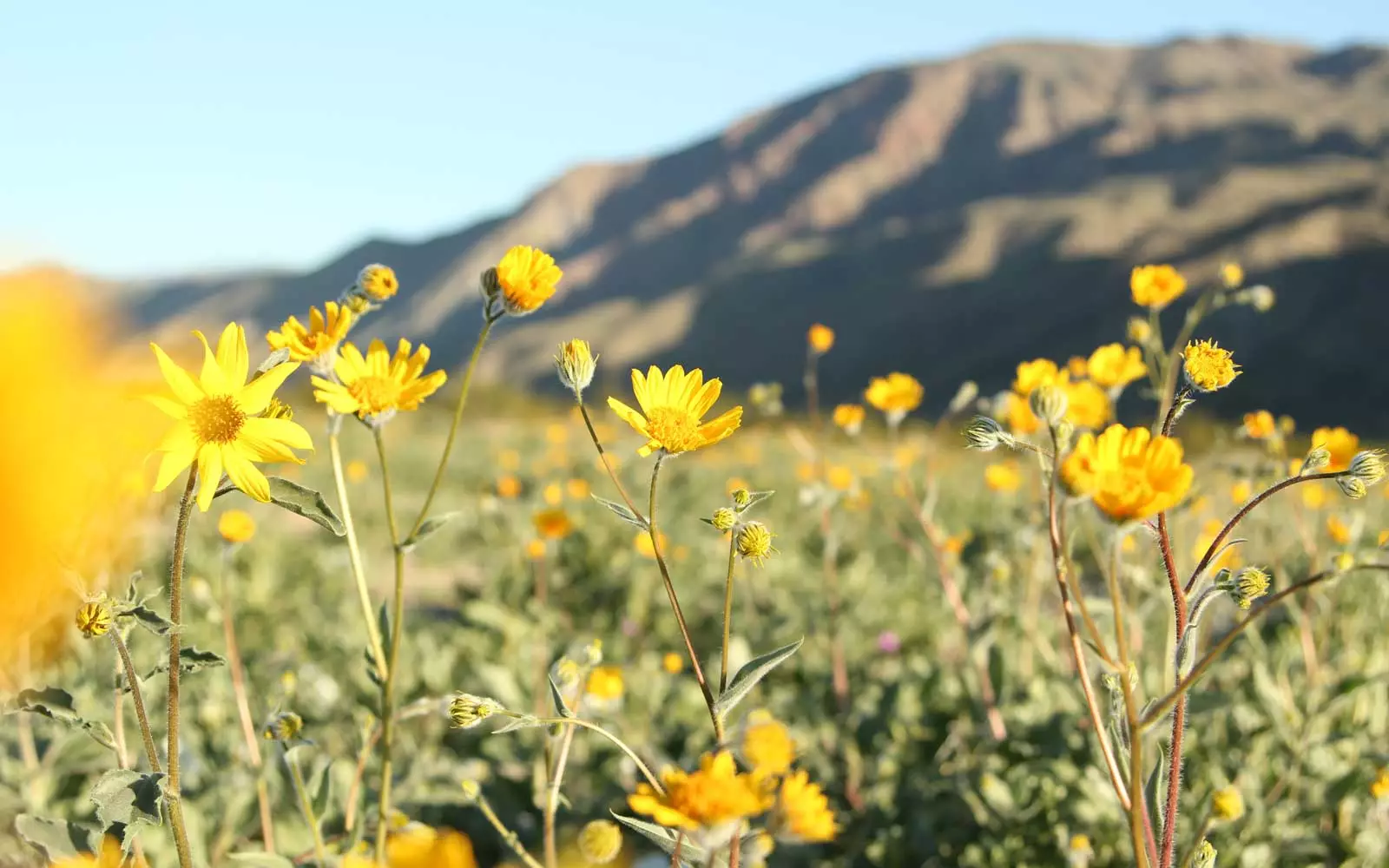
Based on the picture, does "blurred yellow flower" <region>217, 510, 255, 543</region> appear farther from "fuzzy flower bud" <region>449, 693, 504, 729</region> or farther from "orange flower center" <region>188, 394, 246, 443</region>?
"fuzzy flower bud" <region>449, 693, 504, 729</region>

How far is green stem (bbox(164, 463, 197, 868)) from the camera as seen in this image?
989mm

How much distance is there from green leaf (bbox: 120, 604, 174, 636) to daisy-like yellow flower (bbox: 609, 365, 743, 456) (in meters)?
0.58

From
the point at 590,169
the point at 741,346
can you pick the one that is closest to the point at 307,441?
the point at 741,346

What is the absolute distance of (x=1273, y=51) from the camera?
107 meters

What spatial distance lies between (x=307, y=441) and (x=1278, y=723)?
2512mm

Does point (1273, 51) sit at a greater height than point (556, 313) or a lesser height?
greater

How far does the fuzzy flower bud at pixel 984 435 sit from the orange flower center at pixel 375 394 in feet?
2.47

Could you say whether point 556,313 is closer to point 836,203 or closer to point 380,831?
point 836,203

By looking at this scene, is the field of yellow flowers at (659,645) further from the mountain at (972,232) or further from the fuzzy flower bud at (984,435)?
the mountain at (972,232)

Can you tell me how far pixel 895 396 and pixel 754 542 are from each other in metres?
1.71

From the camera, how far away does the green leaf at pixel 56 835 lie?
108 cm

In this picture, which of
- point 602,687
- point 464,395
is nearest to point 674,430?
point 464,395

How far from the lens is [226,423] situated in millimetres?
1056

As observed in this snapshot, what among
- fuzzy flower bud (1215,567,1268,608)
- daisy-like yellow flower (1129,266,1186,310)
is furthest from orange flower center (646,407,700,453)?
daisy-like yellow flower (1129,266,1186,310)
